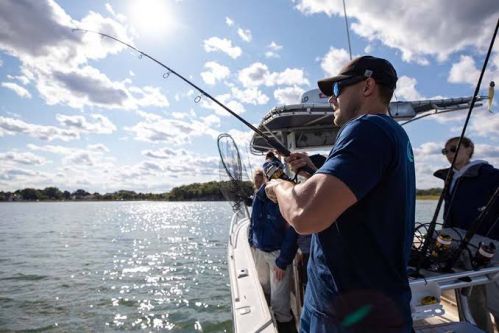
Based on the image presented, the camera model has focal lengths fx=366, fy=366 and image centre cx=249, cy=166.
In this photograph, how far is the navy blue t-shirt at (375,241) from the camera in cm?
129

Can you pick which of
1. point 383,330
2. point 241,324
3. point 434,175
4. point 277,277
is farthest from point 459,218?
point 383,330

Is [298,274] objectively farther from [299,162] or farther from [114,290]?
[114,290]

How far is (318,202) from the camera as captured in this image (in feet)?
4.07

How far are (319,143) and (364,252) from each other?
913 centimetres

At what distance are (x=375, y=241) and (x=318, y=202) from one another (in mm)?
279

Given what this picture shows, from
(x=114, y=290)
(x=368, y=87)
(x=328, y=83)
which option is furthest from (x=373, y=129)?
(x=114, y=290)

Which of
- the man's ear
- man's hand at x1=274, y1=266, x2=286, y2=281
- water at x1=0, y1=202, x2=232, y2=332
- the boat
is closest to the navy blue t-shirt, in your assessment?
the man's ear

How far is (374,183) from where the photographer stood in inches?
49.1

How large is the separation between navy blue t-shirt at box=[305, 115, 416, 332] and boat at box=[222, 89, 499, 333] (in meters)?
1.37

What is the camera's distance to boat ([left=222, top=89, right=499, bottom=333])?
2703mm

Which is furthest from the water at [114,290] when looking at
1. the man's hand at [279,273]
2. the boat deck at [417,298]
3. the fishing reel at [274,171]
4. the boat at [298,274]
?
the fishing reel at [274,171]

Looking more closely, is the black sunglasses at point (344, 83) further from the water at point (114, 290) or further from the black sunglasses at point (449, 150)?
the water at point (114, 290)

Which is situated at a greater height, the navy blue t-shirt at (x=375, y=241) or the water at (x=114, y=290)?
the navy blue t-shirt at (x=375, y=241)

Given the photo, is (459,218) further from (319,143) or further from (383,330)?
(319,143)
